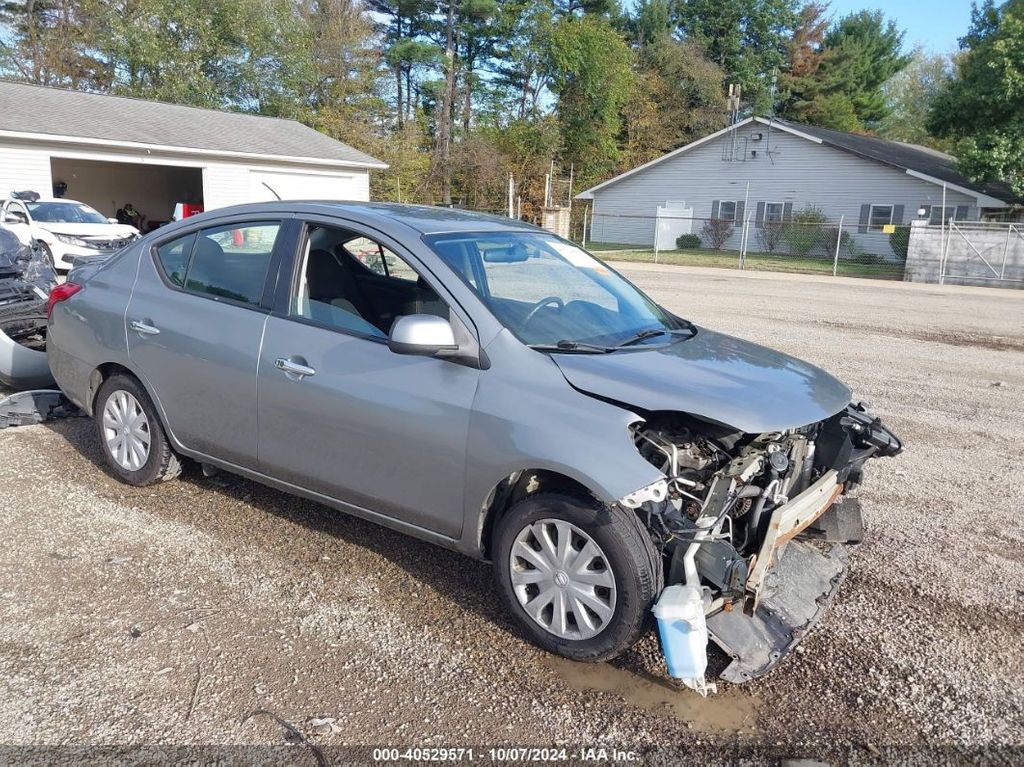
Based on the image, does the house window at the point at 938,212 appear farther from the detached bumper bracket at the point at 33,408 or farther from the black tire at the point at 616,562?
the black tire at the point at 616,562

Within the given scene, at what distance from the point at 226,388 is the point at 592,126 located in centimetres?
4517

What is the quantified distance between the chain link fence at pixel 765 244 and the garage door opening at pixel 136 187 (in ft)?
54.7

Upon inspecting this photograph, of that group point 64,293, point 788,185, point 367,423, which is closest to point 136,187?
point 788,185

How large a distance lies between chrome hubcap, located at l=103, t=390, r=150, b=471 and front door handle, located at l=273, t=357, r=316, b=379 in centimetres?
129

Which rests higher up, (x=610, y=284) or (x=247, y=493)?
→ (x=610, y=284)

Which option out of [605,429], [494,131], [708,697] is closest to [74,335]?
[605,429]

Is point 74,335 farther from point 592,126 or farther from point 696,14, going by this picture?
point 696,14

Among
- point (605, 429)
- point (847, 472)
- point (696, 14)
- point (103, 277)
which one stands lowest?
point (847, 472)

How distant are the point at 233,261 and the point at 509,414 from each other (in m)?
2.07

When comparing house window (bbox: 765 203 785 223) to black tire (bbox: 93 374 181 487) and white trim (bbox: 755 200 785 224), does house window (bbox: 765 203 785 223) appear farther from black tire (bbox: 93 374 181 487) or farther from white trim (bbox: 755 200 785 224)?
black tire (bbox: 93 374 181 487)

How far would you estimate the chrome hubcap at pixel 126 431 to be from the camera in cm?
466

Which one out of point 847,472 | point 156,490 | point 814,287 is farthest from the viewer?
point 814,287

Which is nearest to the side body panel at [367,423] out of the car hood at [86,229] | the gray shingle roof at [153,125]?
the car hood at [86,229]

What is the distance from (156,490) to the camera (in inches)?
189
